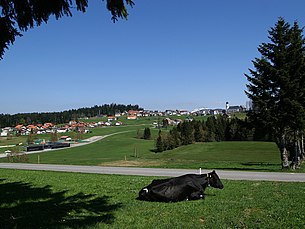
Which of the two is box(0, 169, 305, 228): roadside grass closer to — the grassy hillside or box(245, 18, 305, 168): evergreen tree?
box(245, 18, 305, 168): evergreen tree

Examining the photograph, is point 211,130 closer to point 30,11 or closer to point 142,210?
point 142,210

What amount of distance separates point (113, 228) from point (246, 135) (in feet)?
320

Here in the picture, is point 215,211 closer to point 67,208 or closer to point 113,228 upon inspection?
point 113,228

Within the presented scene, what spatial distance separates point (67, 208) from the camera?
935cm

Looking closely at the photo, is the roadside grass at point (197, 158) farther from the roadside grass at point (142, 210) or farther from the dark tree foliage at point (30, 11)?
the dark tree foliage at point (30, 11)

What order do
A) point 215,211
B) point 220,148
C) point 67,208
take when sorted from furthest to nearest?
1. point 220,148
2. point 67,208
3. point 215,211

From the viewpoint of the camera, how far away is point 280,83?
2319 cm

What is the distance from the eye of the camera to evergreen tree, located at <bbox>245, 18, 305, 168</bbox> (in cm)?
2273

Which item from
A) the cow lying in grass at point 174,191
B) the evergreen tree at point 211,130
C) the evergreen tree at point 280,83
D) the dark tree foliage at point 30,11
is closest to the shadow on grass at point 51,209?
the cow lying in grass at point 174,191

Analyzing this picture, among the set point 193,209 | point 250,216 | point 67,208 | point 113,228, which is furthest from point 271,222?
point 67,208

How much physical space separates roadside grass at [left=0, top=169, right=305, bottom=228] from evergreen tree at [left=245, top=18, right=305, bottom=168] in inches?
457

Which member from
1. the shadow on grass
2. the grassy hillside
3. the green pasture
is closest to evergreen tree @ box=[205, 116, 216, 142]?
the grassy hillside

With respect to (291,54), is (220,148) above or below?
below

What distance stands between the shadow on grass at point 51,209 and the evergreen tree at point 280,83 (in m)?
15.8
